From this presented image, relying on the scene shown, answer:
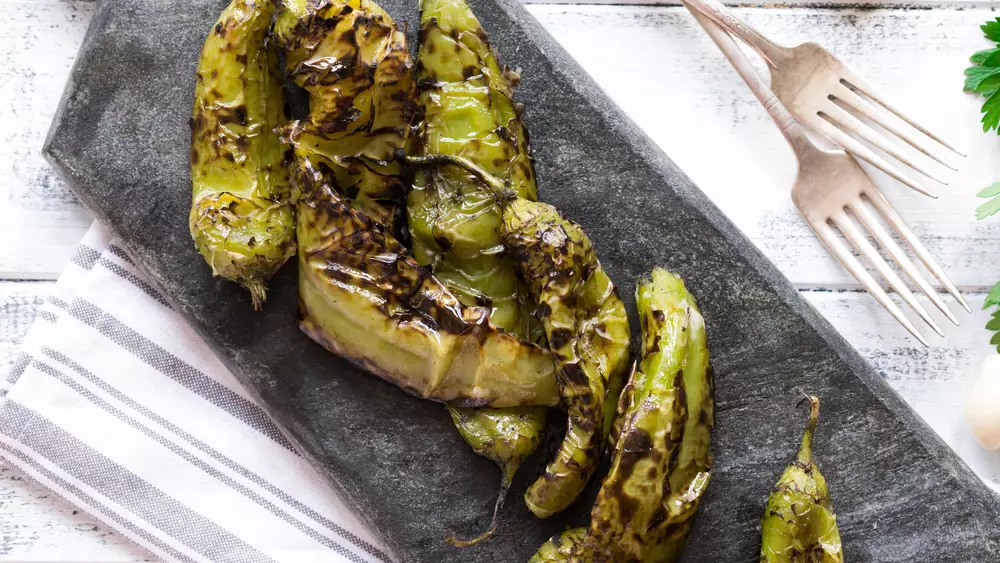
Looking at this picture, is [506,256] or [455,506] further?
[455,506]

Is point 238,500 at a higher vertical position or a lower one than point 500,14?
lower

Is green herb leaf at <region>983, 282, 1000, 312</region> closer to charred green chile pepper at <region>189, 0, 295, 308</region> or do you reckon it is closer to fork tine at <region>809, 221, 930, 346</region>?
fork tine at <region>809, 221, 930, 346</region>

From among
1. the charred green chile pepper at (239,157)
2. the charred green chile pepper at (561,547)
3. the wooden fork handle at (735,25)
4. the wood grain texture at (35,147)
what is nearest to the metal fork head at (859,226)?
the wooden fork handle at (735,25)

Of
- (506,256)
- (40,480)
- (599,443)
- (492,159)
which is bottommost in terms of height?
(40,480)

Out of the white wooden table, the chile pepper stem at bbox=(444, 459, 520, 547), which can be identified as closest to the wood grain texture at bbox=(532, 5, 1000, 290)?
the white wooden table

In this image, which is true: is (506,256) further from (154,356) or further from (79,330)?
(79,330)

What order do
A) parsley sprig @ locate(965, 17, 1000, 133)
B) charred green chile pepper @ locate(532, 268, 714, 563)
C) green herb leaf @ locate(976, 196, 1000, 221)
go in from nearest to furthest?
charred green chile pepper @ locate(532, 268, 714, 563) < green herb leaf @ locate(976, 196, 1000, 221) < parsley sprig @ locate(965, 17, 1000, 133)

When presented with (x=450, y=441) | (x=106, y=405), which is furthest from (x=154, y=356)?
(x=450, y=441)

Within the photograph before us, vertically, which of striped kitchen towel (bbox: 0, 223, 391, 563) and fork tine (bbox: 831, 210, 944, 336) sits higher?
fork tine (bbox: 831, 210, 944, 336)
